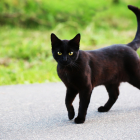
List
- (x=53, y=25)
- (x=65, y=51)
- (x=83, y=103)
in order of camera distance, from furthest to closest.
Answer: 1. (x=53, y=25)
2. (x=83, y=103)
3. (x=65, y=51)

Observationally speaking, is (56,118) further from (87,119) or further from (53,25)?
(53,25)

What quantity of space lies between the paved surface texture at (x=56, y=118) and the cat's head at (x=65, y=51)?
0.65 m

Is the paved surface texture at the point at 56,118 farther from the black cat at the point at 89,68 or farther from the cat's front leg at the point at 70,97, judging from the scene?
the black cat at the point at 89,68

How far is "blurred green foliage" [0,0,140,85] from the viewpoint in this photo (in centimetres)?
711

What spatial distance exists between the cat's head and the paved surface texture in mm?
655

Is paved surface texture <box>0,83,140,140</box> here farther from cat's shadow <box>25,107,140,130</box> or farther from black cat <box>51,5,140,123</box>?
black cat <box>51,5,140,123</box>

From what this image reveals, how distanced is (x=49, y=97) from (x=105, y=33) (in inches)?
218

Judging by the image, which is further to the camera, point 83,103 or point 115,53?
point 115,53

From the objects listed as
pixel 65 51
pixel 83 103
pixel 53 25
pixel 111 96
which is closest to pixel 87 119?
pixel 83 103

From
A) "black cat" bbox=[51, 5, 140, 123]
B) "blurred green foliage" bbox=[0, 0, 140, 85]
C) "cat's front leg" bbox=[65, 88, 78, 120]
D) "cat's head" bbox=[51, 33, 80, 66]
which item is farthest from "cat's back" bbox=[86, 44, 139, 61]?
"blurred green foliage" bbox=[0, 0, 140, 85]

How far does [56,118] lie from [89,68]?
682mm

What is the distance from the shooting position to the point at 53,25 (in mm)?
9312

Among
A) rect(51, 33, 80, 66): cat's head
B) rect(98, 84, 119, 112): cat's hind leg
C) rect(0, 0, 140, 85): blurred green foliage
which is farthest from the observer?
rect(0, 0, 140, 85): blurred green foliage

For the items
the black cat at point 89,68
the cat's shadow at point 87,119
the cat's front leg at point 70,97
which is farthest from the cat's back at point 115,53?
the cat's shadow at point 87,119
